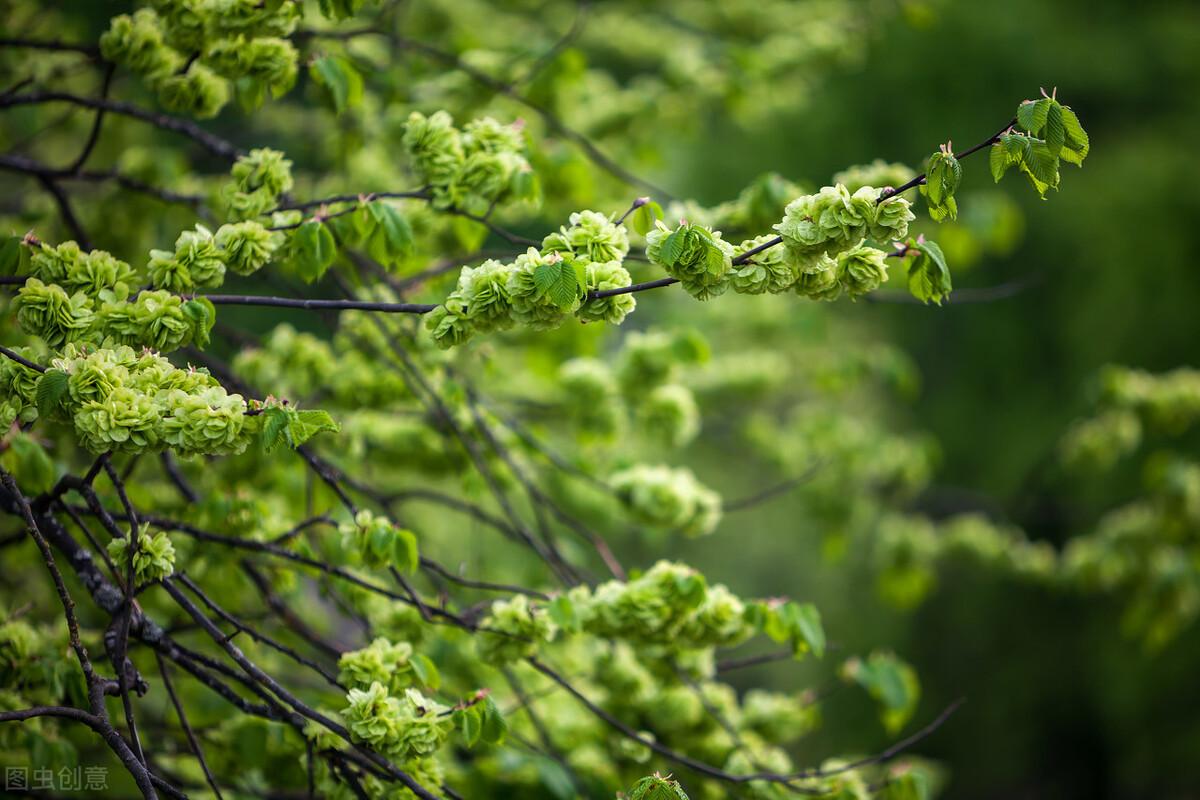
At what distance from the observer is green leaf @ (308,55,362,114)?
2373 mm

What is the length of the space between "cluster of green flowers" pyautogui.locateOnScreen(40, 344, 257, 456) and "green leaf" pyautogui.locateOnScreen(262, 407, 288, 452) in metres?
0.05

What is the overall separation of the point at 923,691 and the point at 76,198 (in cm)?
629

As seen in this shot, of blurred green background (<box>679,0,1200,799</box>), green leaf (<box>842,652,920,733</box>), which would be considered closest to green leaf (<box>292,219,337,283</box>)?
green leaf (<box>842,652,920,733</box>)

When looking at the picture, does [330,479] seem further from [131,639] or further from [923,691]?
[923,691]

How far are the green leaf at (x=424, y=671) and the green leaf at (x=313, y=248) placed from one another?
90 cm

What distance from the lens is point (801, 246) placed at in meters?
1.69

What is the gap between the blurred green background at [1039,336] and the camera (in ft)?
19.5

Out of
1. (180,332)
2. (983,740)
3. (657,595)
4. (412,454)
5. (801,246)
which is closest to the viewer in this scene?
(801,246)

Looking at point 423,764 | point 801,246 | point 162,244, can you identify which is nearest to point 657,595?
point 423,764

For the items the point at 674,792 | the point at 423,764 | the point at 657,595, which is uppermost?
the point at 657,595

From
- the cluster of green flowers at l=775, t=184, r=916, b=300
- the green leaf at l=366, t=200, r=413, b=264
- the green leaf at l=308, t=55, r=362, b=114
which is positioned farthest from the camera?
the green leaf at l=308, t=55, r=362, b=114

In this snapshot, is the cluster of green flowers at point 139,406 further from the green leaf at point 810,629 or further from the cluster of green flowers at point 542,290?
the green leaf at point 810,629

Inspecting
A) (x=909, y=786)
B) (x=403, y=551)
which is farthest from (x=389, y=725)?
(x=909, y=786)

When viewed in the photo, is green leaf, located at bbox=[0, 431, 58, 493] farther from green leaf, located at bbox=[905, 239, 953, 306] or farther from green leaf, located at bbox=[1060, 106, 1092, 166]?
green leaf, located at bbox=[1060, 106, 1092, 166]
